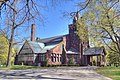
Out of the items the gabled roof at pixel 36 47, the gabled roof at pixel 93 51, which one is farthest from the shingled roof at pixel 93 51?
the gabled roof at pixel 36 47

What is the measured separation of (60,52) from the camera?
54.6m

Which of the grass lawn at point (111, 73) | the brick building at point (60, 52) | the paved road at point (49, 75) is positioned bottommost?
the grass lawn at point (111, 73)

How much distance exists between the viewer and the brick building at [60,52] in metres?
52.9

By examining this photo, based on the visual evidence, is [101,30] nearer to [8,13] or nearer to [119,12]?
[119,12]

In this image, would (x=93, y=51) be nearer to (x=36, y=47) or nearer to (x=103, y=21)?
(x=36, y=47)

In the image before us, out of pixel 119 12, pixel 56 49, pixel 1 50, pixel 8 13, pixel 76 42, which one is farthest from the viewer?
pixel 76 42

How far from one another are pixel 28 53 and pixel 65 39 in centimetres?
1081

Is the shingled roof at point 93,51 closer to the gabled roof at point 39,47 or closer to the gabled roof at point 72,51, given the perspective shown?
the gabled roof at point 72,51

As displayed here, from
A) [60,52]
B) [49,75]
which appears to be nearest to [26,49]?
[60,52]

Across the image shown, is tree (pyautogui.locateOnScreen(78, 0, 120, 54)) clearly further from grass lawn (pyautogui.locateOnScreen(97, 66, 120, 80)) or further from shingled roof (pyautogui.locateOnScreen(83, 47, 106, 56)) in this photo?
shingled roof (pyautogui.locateOnScreen(83, 47, 106, 56))

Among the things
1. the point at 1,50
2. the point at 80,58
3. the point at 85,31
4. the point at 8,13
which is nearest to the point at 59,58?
the point at 80,58

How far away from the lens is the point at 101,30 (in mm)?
28656

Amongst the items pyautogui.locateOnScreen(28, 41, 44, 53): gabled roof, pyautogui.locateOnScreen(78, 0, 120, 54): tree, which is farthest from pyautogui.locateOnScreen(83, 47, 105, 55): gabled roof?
pyautogui.locateOnScreen(78, 0, 120, 54): tree

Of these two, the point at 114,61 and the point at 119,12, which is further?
the point at 114,61
